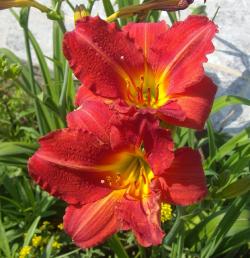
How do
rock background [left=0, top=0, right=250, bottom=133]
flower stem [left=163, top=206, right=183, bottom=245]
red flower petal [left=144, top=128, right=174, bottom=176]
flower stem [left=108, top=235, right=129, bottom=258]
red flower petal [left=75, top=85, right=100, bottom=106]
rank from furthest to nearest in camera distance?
rock background [left=0, top=0, right=250, bottom=133] < flower stem [left=108, top=235, right=129, bottom=258] < flower stem [left=163, top=206, right=183, bottom=245] < red flower petal [left=75, top=85, right=100, bottom=106] < red flower petal [left=144, top=128, right=174, bottom=176]

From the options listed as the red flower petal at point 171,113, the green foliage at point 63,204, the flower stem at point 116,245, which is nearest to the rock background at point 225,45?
the green foliage at point 63,204

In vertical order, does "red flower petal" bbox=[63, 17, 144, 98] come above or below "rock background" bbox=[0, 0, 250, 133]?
above

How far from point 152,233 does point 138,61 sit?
36 centimetres

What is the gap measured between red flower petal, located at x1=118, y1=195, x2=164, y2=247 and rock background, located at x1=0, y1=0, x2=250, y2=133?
3.18 ft

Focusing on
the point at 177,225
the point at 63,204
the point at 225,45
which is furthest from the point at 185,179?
the point at 225,45

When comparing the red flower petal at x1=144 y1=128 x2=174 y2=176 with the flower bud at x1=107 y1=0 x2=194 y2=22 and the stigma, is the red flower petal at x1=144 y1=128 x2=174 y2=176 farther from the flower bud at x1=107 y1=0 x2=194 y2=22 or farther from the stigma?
the flower bud at x1=107 y1=0 x2=194 y2=22

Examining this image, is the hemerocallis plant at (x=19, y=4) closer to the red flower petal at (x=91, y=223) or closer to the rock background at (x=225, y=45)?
the red flower petal at (x=91, y=223)

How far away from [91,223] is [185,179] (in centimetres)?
20

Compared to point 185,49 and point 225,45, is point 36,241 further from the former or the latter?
point 225,45

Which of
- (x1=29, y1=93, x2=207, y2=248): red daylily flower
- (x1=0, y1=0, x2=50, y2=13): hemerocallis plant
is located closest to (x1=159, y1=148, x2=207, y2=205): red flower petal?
(x1=29, y1=93, x2=207, y2=248): red daylily flower

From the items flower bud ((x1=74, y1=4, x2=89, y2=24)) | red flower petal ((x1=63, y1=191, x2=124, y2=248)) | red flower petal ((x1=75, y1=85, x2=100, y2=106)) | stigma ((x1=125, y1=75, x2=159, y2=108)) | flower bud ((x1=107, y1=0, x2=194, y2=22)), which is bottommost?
red flower petal ((x1=63, y1=191, x2=124, y2=248))

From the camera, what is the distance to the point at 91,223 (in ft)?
3.28

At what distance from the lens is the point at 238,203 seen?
4.47ft

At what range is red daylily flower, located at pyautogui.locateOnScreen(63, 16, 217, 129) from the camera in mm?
1008
